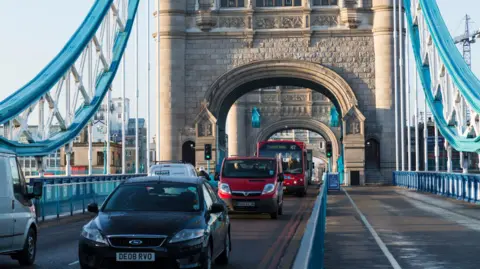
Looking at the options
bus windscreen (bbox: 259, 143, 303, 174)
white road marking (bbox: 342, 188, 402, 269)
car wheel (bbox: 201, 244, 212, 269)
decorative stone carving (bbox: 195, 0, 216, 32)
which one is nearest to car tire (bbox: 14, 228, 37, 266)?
car wheel (bbox: 201, 244, 212, 269)

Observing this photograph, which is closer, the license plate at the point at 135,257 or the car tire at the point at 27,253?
the license plate at the point at 135,257

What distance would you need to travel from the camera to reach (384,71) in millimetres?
54250

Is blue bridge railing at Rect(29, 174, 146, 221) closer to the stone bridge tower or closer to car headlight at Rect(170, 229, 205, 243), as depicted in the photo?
car headlight at Rect(170, 229, 205, 243)

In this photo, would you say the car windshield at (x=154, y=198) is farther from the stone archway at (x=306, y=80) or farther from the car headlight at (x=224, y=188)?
the stone archway at (x=306, y=80)

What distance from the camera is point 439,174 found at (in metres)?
41.9

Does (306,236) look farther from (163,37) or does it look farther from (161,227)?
(163,37)

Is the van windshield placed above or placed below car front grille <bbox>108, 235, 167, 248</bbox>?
above

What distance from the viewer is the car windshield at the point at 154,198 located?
1260 cm

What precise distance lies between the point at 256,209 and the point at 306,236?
17288mm

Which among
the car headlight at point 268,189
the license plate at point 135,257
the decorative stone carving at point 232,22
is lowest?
the license plate at point 135,257

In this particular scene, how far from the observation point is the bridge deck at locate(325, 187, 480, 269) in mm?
14242

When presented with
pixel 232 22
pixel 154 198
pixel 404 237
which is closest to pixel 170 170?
pixel 404 237

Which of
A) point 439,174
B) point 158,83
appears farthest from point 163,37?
point 439,174

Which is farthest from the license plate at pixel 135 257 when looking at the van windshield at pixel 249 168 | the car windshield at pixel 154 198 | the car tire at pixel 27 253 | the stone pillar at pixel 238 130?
the stone pillar at pixel 238 130
